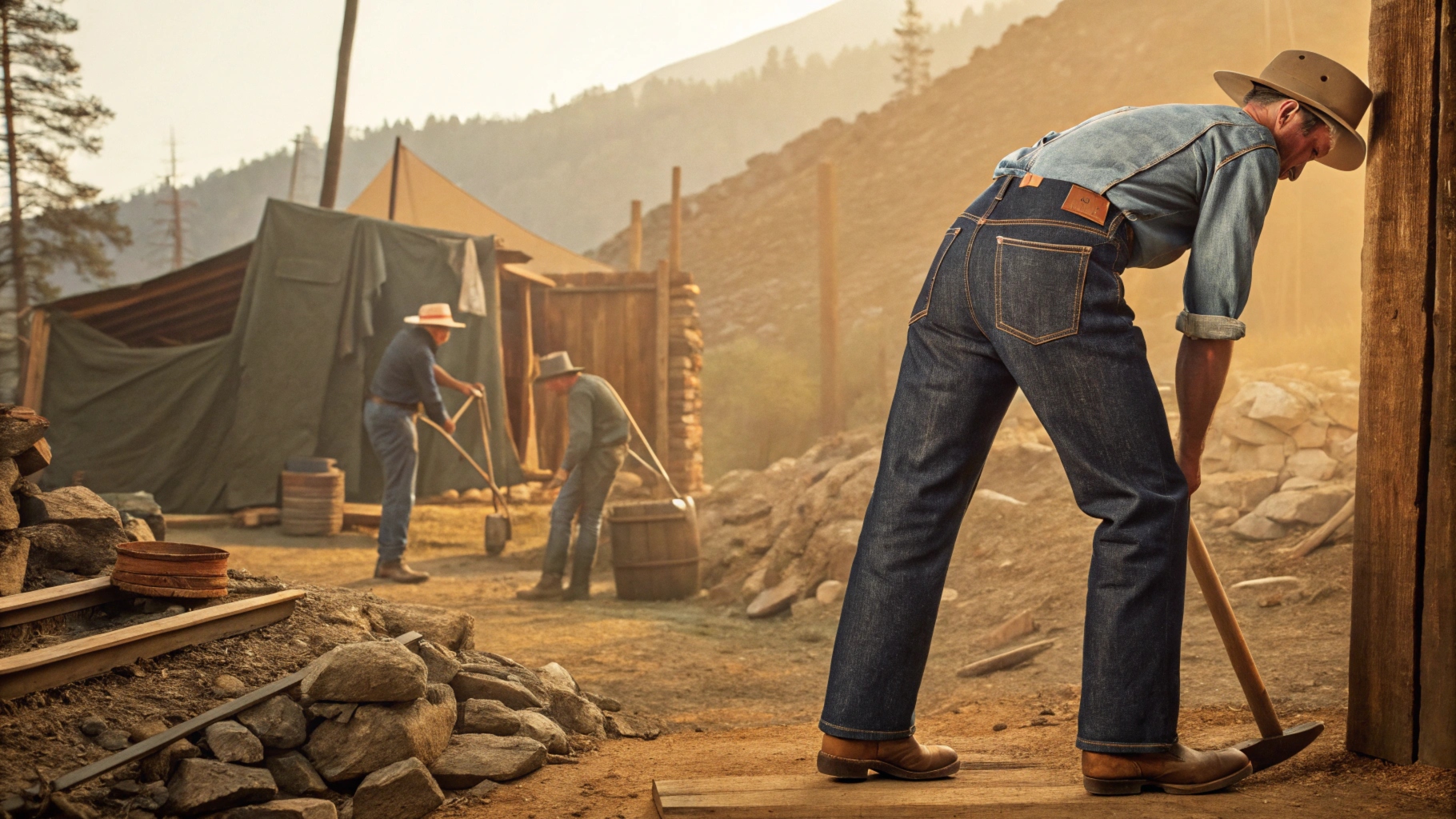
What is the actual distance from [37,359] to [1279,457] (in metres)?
10.7

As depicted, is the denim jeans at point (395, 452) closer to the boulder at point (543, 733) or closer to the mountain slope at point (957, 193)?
the boulder at point (543, 733)

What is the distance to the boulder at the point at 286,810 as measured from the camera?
2.22 metres

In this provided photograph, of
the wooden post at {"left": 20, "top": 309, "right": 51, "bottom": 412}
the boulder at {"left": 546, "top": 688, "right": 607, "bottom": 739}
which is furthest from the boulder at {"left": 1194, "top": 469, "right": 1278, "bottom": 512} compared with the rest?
the wooden post at {"left": 20, "top": 309, "right": 51, "bottom": 412}

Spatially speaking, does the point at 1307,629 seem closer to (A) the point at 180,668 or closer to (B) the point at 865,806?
(B) the point at 865,806

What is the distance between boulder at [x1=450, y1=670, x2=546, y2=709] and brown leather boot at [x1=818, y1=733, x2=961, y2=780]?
132 cm

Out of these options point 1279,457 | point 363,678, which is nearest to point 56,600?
point 363,678

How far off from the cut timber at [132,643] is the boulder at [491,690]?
608 millimetres

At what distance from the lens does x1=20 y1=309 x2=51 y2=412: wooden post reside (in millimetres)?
9938

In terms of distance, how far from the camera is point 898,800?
6.46 feet

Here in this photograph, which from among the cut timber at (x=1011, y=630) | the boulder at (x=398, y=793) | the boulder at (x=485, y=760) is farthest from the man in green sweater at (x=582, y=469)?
the boulder at (x=398, y=793)

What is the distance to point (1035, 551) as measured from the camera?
627 centimetres

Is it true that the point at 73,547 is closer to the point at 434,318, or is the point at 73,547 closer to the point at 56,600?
the point at 56,600

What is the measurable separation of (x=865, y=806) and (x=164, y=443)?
9595 millimetres

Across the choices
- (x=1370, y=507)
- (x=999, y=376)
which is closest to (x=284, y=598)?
(x=999, y=376)
